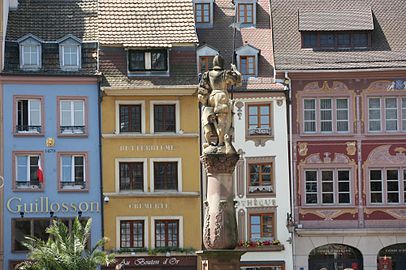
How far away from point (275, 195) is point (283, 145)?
7.44ft

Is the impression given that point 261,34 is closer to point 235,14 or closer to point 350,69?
point 235,14

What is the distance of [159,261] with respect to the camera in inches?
1969

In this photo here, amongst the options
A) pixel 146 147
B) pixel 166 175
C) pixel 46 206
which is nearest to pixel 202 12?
pixel 146 147

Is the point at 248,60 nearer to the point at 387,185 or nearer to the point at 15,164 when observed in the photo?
the point at 387,185

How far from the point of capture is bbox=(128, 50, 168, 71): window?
51.3 meters

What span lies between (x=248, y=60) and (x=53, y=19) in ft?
30.7

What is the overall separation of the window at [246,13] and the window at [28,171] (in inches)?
461

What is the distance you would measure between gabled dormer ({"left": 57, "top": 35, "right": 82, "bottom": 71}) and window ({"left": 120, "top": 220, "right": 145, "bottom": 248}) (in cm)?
739

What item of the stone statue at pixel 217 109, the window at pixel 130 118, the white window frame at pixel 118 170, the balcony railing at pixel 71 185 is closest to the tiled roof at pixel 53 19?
the window at pixel 130 118

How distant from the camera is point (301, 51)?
51.7 meters

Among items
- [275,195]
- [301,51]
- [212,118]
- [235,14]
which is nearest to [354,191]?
[275,195]

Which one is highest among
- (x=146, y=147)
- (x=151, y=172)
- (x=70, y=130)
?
(x=70, y=130)

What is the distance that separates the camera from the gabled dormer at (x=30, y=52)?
166 ft

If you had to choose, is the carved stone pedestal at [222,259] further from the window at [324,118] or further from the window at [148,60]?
the window at [148,60]
